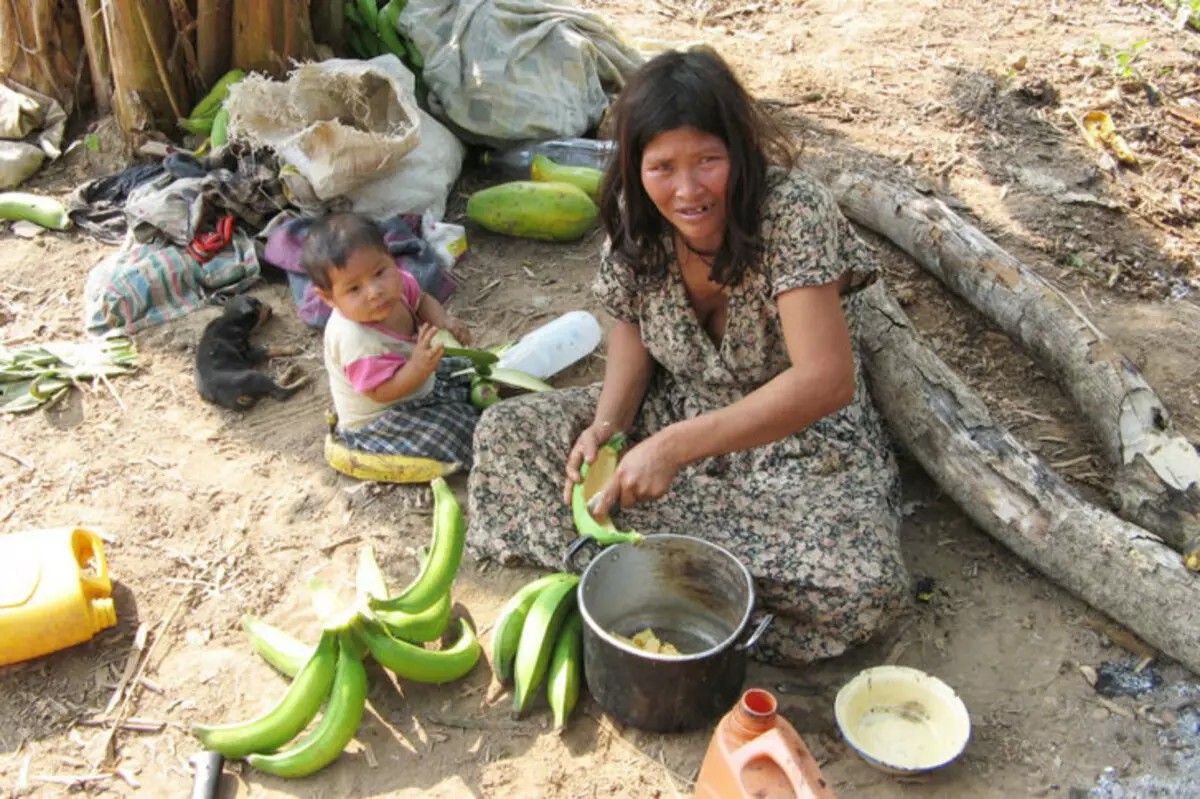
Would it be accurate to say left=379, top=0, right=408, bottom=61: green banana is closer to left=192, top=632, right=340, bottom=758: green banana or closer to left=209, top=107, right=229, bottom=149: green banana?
left=209, top=107, right=229, bottom=149: green banana

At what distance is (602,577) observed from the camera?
233 cm

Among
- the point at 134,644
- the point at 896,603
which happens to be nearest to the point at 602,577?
the point at 896,603

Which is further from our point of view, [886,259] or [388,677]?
[886,259]

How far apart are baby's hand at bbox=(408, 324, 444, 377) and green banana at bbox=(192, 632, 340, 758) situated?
98 cm

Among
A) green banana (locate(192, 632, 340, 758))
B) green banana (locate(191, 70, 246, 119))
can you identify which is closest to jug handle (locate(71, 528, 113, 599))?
green banana (locate(192, 632, 340, 758))

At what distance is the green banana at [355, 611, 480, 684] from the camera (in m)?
2.25

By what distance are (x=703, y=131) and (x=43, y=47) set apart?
410 cm

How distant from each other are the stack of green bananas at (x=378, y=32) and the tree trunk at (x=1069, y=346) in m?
2.16

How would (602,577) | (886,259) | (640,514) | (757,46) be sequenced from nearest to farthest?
(602,577) < (640,514) < (886,259) < (757,46)

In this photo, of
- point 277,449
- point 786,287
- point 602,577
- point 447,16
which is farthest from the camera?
point 447,16

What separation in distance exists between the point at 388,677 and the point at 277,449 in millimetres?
1097

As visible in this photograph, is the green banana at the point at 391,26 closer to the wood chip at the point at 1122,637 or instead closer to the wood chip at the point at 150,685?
the wood chip at the point at 150,685

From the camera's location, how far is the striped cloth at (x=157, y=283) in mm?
3830

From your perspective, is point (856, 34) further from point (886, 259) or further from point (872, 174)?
point (886, 259)
